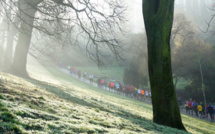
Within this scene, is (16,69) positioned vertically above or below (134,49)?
below

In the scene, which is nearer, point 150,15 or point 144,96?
point 150,15

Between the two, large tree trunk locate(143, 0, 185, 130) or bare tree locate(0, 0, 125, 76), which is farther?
bare tree locate(0, 0, 125, 76)

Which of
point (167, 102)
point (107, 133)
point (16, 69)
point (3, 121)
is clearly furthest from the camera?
point (16, 69)

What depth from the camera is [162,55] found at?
8.23 metres

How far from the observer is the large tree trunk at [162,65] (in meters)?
8.20

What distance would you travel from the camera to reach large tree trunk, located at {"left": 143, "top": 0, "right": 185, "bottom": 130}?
8.20 m

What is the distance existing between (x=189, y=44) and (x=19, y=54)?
106ft

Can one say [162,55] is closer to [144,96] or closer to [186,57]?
[144,96]

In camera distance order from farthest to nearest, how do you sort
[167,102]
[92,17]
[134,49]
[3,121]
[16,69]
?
[134,49], [16,69], [92,17], [167,102], [3,121]

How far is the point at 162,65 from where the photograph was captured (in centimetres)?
822

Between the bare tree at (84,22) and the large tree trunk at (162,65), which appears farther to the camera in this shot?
the bare tree at (84,22)

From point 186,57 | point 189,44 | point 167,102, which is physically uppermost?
point 189,44

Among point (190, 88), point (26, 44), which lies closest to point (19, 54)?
point (26, 44)

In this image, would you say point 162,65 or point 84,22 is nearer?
point 162,65
